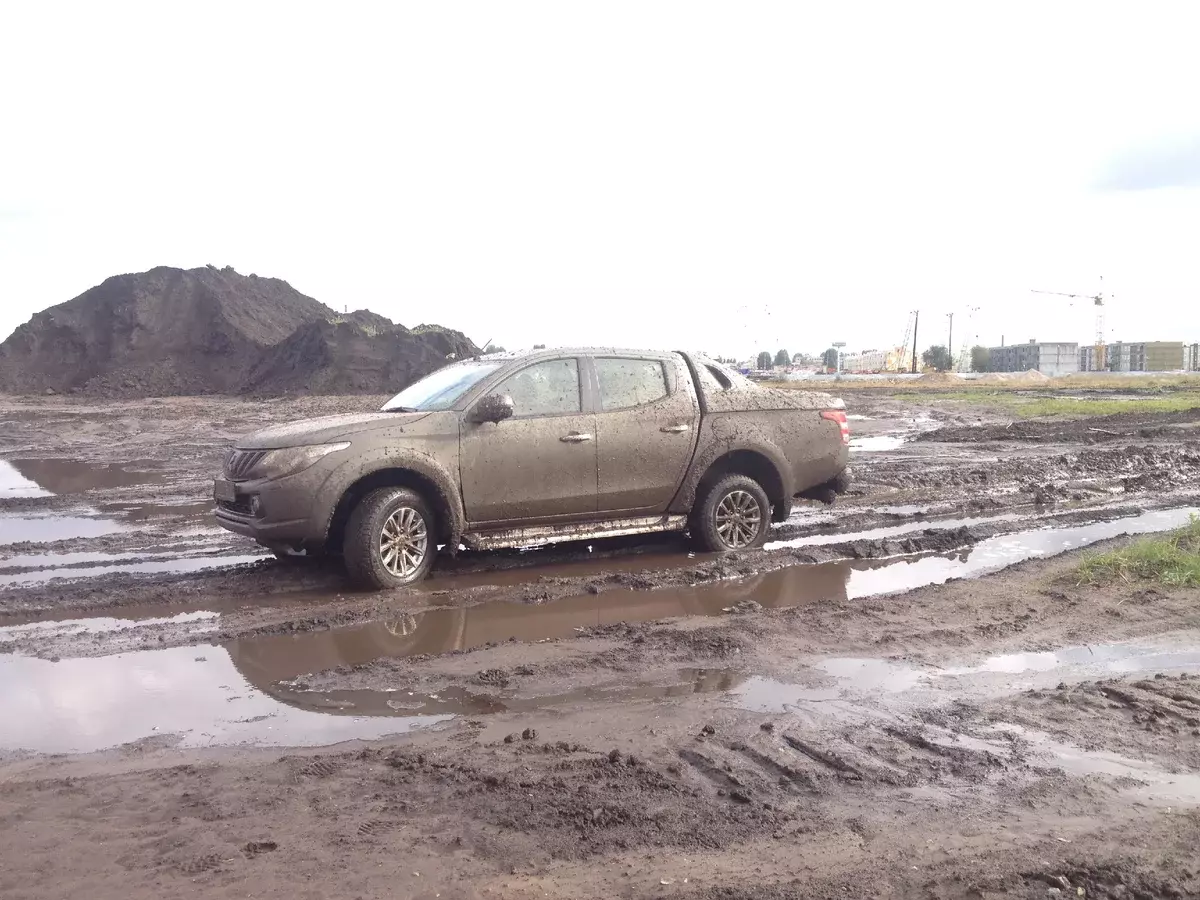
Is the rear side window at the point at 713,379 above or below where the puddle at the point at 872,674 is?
above

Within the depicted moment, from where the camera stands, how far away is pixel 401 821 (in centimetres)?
373

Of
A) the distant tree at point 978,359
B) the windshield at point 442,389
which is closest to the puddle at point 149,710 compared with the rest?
the windshield at point 442,389

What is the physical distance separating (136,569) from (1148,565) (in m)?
8.16

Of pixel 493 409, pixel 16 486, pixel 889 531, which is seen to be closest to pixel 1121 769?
pixel 493 409

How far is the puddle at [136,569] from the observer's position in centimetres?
822

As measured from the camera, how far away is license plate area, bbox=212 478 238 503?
25.5 ft

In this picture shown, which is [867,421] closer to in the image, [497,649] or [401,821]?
[497,649]

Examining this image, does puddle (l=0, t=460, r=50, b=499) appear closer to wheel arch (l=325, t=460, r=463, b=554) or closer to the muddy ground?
the muddy ground

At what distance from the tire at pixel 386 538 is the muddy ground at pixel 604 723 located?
21 centimetres

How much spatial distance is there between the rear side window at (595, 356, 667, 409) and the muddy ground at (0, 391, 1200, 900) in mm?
1442

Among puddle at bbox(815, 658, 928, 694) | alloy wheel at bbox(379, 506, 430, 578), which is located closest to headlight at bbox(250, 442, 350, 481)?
alloy wheel at bbox(379, 506, 430, 578)

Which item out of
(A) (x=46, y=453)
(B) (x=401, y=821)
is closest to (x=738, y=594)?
(B) (x=401, y=821)

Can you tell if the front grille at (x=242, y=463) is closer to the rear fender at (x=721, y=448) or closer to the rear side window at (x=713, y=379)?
the rear fender at (x=721, y=448)

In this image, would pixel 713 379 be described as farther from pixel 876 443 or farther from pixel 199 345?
pixel 199 345
